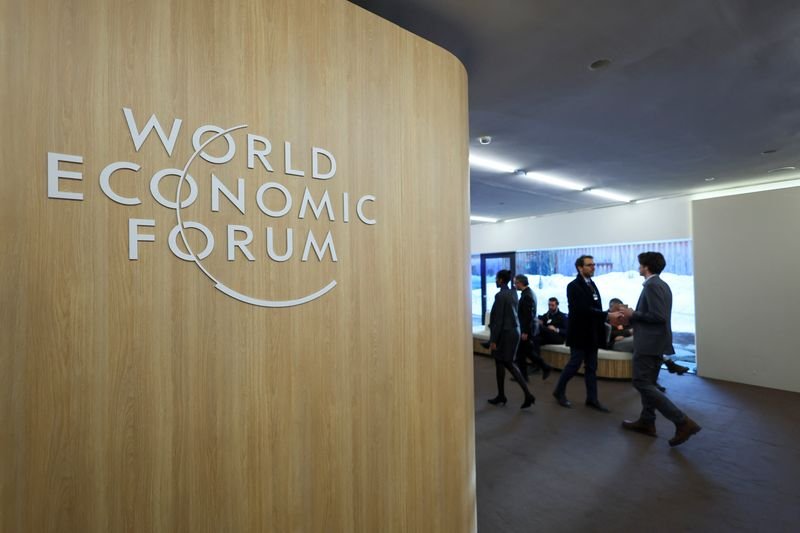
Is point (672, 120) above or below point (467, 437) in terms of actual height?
above

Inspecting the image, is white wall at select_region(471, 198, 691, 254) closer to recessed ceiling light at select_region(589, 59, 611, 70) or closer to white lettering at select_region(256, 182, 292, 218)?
recessed ceiling light at select_region(589, 59, 611, 70)

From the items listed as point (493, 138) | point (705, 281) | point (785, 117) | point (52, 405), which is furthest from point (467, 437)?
point (705, 281)

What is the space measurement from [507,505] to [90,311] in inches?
113

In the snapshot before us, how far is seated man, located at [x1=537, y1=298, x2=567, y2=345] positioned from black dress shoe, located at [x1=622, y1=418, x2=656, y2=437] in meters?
2.65

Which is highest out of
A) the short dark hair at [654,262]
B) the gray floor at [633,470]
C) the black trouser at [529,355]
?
the short dark hair at [654,262]

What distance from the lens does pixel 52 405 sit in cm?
122

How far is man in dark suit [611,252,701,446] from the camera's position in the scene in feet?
12.7

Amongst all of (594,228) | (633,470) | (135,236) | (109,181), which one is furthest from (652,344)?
(594,228)

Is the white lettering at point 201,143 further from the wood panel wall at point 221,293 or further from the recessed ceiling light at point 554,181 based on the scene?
the recessed ceiling light at point 554,181

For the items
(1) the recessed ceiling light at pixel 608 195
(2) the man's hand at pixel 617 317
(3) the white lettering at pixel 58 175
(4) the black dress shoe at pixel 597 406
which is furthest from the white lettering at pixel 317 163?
(1) the recessed ceiling light at pixel 608 195

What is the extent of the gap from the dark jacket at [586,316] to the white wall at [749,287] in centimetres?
300

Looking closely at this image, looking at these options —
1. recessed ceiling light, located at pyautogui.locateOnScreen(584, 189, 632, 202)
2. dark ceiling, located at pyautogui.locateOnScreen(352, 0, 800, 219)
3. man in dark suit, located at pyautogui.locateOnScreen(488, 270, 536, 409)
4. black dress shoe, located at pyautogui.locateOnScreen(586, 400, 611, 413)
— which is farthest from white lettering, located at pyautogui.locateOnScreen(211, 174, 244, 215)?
recessed ceiling light, located at pyautogui.locateOnScreen(584, 189, 632, 202)

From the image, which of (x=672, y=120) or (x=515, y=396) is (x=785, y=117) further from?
(x=515, y=396)

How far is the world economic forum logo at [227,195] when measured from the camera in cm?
133
